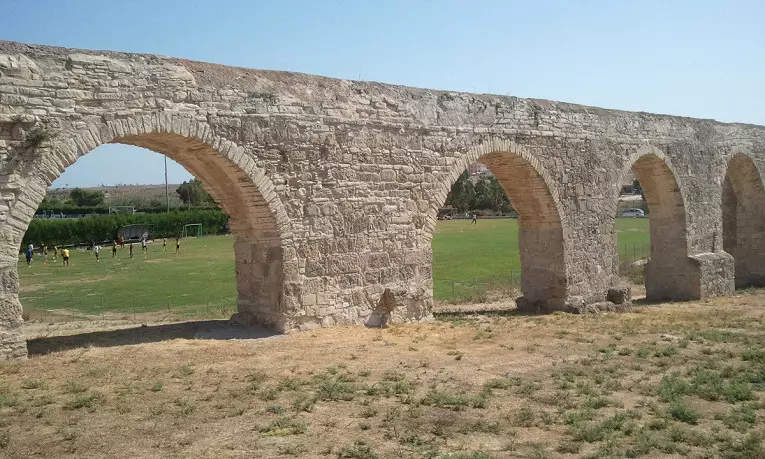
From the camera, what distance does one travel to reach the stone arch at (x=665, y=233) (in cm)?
1459

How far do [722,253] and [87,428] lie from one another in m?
14.8

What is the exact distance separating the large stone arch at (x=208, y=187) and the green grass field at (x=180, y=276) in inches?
158

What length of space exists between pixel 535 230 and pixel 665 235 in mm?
4366

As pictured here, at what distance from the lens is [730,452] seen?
15.5 feet

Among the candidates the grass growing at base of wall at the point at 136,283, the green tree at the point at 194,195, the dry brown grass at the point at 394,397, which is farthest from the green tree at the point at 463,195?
the dry brown grass at the point at 394,397

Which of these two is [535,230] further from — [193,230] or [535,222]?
[193,230]

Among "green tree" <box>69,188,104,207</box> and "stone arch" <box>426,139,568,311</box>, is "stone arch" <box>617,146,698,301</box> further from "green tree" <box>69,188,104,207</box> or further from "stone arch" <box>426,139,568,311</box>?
"green tree" <box>69,188,104,207</box>

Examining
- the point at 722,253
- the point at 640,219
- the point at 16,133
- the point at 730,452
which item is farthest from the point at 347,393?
the point at 640,219

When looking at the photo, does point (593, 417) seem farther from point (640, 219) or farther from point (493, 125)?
point (640, 219)

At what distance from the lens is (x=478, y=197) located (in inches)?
2507

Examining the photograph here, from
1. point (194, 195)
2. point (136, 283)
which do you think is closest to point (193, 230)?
point (194, 195)

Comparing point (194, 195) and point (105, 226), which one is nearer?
→ point (105, 226)

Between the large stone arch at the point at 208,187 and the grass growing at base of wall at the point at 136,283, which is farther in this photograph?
the grass growing at base of wall at the point at 136,283

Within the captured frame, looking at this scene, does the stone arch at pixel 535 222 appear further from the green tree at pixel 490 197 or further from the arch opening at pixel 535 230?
the green tree at pixel 490 197
